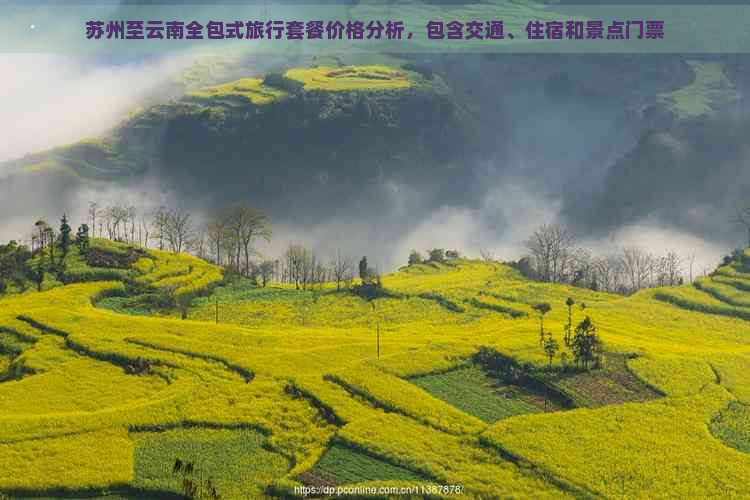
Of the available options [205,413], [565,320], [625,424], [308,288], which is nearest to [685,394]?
[625,424]

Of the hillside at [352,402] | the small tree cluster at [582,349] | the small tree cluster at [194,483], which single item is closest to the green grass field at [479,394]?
the hillside at [352,402]

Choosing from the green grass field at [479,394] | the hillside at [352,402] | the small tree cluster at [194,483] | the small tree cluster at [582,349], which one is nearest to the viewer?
the small tree cluster at [194,483]

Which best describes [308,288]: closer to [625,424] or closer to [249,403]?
[249,403]

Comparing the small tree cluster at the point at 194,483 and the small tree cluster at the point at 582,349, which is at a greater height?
the small tree cluster at the point at 582,349

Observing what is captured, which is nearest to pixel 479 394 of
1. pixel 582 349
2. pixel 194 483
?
pixel 582 349

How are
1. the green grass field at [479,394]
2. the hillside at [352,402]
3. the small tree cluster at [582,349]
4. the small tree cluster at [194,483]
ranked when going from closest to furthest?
the small tree cluster at [194,483] < the hillside at [352,402] < the green grass field at [479,394] < the small tree cluster at [582,349]

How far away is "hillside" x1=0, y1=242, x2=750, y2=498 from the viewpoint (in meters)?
74.8

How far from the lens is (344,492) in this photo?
71250mm

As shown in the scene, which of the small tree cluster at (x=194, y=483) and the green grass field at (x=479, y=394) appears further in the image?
the green grass field at (x=479, y=394)

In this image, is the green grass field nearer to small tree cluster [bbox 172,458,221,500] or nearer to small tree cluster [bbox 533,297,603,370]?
small tree cluster [bbox 533,297,603,370]

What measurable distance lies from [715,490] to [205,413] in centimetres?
5119

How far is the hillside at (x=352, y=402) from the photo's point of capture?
245 ft

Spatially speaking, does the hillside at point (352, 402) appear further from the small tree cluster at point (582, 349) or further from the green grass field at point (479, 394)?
the small tree cluster at point (582, 349)

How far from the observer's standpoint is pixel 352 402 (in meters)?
90.4
